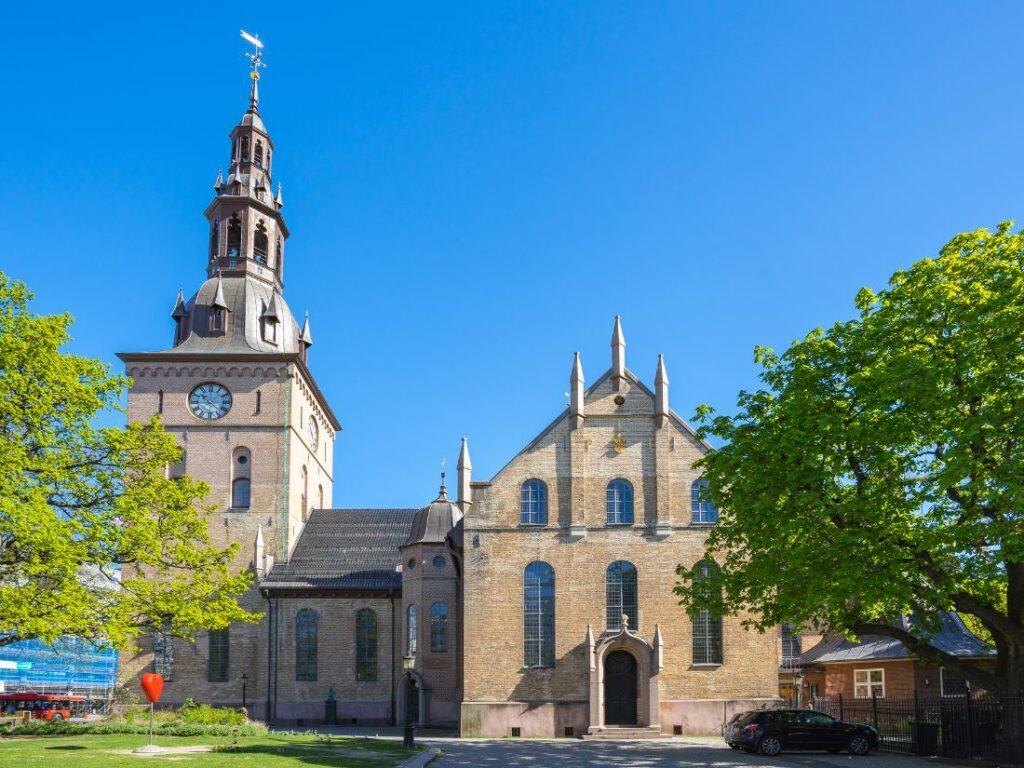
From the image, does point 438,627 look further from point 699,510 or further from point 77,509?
point 77,509

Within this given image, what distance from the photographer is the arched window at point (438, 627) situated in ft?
156

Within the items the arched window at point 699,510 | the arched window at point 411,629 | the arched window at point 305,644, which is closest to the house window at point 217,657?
the arched window at point 305,644

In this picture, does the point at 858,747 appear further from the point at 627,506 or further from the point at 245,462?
the point at 245,462

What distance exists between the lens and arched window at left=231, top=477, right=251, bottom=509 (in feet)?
174

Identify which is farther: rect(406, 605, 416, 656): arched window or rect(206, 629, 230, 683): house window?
rect(206, 629, 230, 683): house window

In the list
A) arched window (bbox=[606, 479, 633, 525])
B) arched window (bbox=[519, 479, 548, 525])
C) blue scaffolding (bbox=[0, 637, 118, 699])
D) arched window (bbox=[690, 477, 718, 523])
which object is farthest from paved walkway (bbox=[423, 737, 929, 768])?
blue scaffolding (bbox=[0, 637, 118, 699])

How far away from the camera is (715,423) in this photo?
29672mm

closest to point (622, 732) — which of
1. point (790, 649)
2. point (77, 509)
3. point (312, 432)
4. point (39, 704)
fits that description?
point (77, 509)

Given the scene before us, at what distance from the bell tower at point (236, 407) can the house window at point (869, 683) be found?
26.7 metres

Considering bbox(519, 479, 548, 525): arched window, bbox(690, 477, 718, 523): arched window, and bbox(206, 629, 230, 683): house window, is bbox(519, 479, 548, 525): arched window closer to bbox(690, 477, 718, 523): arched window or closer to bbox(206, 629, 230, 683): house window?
bbox(690, 477, 718, 523): arched window

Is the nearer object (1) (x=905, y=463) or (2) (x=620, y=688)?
(1) (x=905, y=463)

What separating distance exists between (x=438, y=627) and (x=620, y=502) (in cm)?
1138

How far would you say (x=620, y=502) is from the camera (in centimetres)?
4200

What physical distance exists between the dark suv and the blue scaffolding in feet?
227
